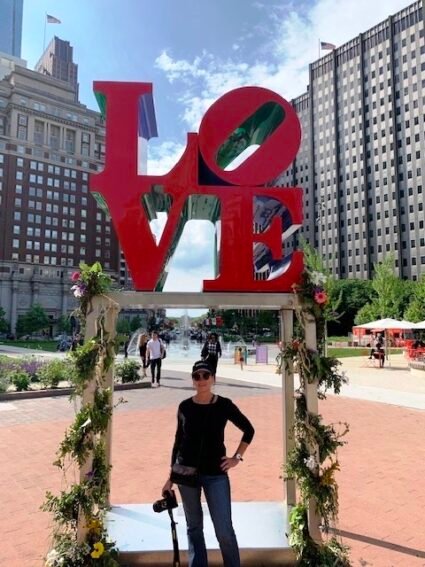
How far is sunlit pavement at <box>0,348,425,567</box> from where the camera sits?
4578 millimetres

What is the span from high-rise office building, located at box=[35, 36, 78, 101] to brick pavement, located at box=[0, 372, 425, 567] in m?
197

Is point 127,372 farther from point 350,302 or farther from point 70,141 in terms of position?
point 70,141

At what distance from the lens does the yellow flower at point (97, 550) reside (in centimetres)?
369

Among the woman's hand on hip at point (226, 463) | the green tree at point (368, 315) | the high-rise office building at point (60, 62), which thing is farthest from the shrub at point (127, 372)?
the high-rise office building at point (60, 62)

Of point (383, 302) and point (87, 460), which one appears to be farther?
point (383, 302)

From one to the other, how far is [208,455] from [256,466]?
13.5 ft

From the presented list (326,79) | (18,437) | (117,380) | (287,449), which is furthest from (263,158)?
(326,79)

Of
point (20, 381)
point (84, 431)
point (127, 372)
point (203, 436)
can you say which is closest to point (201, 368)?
point (203, 436)

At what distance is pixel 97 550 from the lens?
372 cm

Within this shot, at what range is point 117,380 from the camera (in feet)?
53.1

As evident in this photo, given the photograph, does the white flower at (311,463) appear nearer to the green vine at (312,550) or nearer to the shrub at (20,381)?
the green vine at (312,550)

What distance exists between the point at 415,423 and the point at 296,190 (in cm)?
808

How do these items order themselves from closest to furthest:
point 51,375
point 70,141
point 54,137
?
point 51,375
point 54,137
point 70,141

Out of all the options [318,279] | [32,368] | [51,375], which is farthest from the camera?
[32,368]
